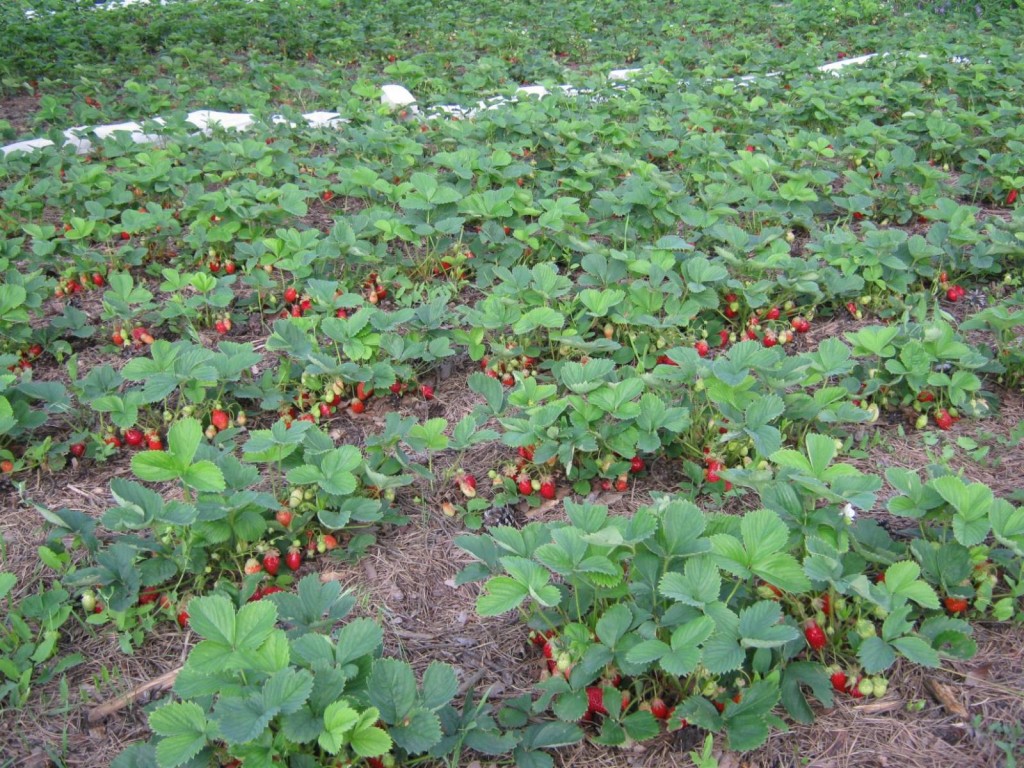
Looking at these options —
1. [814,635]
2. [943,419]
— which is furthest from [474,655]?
[943,419]

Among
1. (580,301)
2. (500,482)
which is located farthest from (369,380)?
(580,301)

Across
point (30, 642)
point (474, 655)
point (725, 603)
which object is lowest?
point (474, 655)

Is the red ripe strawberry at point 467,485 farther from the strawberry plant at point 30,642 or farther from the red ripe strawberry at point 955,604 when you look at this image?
the red ripe strawberry at point 955,604

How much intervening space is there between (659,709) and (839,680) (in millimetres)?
429

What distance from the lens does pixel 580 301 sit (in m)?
3.48

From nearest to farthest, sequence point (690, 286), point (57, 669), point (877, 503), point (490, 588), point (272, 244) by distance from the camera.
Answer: point (490, 588) → point (57, 669) → point (877, 503) → point (690, 286) → point (272, 244)

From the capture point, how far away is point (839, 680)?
193 cm

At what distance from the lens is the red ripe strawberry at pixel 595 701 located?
1.92 m

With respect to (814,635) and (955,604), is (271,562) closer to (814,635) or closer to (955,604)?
(814,635)

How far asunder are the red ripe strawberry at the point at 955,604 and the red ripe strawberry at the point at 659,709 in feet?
2.51

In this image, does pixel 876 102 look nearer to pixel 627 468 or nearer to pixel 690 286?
pixel 690 286

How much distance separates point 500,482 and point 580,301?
106 cm

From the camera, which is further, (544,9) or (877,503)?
(544,9)

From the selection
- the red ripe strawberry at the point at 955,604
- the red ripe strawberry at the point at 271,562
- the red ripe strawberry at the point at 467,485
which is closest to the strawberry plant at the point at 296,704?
the red ripe strawberry at the point at 271,562
